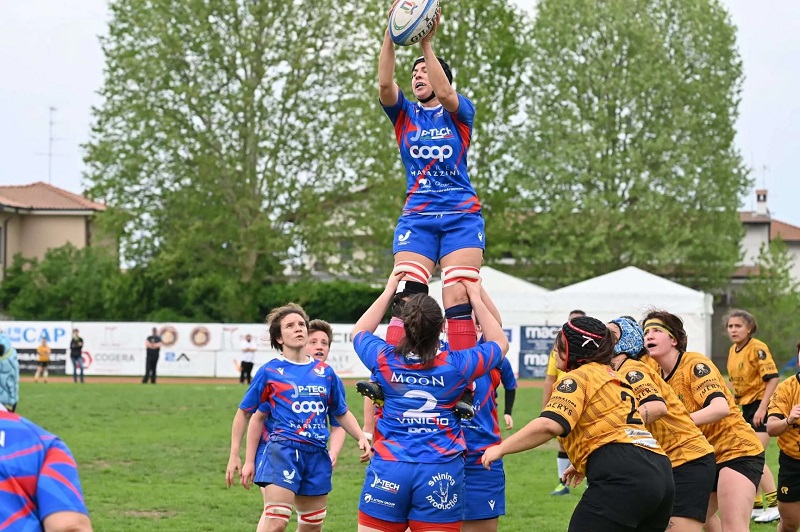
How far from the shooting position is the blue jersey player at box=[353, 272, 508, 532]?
593 cm

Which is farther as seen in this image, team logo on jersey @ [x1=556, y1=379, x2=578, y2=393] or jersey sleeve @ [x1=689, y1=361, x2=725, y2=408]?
jersey sleeve @ [x1=689, y1=361, x2=725, y2=408]

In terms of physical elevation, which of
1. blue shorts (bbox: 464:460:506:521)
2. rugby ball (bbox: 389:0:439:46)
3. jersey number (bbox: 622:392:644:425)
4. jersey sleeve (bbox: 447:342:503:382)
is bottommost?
blue shorts (bbox: 464:460:506:521)

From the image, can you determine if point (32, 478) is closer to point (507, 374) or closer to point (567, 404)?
point (567, 404)

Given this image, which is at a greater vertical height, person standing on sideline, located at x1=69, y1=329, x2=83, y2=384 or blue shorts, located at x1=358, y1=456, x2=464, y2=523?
blue shorts, located at x1=358, y1=456, x2=464, y2=523

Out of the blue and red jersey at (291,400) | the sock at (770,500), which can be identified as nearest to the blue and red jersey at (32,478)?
the blue and red jersey at (291,400)

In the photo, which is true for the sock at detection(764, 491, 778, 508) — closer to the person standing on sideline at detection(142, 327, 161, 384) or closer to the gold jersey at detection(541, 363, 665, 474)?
the gold jersey at detection(541, 363, 665, 474)

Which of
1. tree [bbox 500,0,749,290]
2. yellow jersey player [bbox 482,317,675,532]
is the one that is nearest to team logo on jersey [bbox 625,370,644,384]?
yellow jersey player [bbox 482,317,675,532]

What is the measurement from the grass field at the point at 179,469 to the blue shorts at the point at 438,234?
473 centimetres

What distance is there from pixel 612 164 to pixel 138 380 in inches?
875

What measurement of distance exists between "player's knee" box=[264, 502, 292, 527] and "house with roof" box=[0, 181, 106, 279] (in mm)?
54600

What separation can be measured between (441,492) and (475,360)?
732 millimetres

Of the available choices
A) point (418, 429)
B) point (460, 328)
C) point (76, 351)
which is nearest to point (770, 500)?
point (460, 328)

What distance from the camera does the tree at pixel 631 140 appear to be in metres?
47.4

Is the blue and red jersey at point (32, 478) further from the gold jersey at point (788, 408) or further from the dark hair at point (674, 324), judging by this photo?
the gold jersey at point (788, 408)
